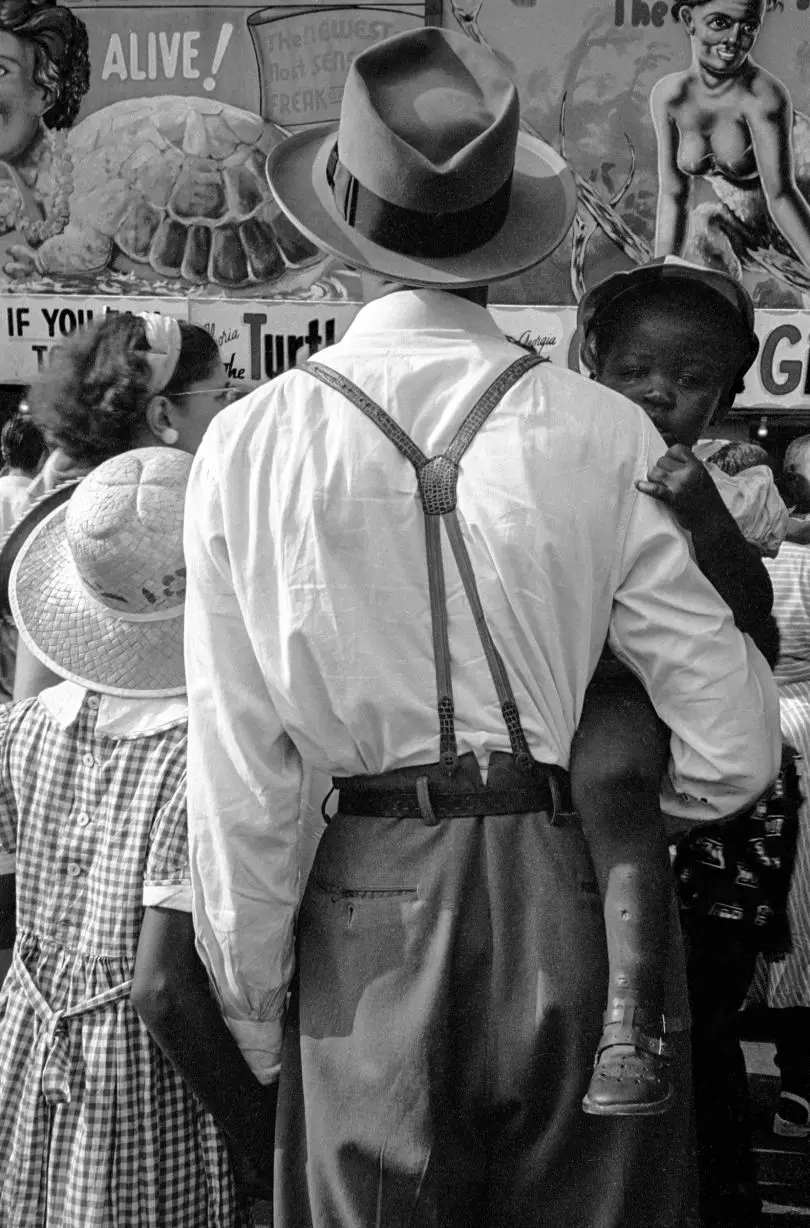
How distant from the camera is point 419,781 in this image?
194 centimetres

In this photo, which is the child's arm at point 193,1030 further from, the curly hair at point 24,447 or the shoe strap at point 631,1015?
the curly hair at point 24,447

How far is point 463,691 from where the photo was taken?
1.93 meters

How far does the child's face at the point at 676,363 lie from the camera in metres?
3.04

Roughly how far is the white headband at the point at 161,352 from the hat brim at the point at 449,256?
40.5 inches

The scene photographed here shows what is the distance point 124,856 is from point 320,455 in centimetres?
75

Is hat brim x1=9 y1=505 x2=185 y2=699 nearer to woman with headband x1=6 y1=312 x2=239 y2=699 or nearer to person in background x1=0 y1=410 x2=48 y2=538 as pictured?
woman with headband x1=6 y1=312 x2=239 y2=699

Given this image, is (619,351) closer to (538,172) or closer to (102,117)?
(538,172)

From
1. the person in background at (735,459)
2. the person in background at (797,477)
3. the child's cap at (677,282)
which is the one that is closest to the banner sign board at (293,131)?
the person in background at (797,477)

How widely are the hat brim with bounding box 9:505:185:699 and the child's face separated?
1.16m

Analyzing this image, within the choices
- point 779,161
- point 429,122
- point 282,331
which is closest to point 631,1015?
point 429,122

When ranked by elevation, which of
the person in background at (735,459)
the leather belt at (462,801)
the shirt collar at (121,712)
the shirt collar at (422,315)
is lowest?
the person in background at (735,459)

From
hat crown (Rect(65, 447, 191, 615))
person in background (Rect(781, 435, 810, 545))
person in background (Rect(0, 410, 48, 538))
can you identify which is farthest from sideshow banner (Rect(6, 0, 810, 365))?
hat crown (Rect(65, 447, 191, 615))

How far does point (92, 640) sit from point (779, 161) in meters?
4.64

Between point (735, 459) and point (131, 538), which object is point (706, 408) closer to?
point (735, 459)
